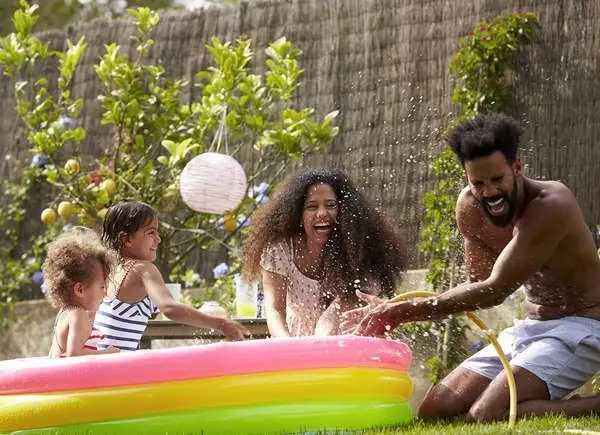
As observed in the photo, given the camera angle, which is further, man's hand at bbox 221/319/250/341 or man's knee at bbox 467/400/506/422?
man's hand at bbox 221/319/250/341

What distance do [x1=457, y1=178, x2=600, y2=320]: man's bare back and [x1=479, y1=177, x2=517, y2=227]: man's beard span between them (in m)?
0.05

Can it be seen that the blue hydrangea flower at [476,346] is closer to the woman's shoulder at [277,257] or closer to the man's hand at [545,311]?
the woman's shoulder at [277,257]

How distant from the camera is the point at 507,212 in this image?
207 inches

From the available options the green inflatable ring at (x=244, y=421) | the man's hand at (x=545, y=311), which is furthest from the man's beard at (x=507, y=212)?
the green inflatable ring at (x=244, y=421)

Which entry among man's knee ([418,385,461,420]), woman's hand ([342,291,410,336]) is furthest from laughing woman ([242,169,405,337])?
man's knee ([418,385,461,420])

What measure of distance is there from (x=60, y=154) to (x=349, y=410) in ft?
19.3

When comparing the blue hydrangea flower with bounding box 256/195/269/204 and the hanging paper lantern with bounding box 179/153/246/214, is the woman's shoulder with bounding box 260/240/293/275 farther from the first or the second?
the blue hydrangea flower with bounding box 256/195/269/204

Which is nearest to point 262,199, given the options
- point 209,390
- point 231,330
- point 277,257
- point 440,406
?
point 277,257

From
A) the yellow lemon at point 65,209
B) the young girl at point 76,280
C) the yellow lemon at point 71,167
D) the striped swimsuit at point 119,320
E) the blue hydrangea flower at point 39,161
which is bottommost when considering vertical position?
the striped swimsuit at point 119,320

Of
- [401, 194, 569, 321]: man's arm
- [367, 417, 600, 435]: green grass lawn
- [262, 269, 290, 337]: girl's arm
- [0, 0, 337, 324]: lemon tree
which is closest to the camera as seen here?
[367, 417, 600, 435]: green grass lawn

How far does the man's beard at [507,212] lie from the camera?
5.23 meters

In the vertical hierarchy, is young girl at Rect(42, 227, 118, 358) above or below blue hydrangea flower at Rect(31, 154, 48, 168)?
below

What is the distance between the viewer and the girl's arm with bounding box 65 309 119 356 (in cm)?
539

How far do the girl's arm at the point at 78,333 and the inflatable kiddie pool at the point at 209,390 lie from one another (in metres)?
0.40
